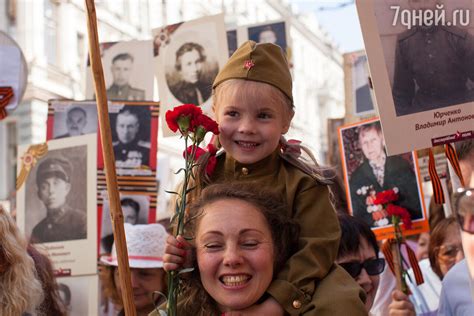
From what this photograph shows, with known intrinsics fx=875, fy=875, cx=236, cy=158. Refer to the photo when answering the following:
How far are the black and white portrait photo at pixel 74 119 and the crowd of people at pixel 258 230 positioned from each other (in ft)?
5.55

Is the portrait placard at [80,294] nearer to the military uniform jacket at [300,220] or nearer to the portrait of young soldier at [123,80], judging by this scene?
the portrait of young soldier at [123,80]

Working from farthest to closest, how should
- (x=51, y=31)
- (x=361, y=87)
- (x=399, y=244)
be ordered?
(x=51, y=31) < (x=361, y=87) < (x=399, y=244)

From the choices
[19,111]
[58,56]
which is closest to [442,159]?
[19,111]

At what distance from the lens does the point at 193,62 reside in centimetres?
523

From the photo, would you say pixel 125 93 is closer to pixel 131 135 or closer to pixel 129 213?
pixel 131 135

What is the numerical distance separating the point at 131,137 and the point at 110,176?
102 inches

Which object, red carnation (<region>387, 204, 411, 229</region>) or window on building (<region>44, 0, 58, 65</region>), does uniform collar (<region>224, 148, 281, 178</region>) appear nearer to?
red carnation (<region>387, 204, 411, 229</region>)

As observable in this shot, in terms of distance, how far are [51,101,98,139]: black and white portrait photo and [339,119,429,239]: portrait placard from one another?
4.64 ft

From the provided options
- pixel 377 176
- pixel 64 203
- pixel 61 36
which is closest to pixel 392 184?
pixel 377 176

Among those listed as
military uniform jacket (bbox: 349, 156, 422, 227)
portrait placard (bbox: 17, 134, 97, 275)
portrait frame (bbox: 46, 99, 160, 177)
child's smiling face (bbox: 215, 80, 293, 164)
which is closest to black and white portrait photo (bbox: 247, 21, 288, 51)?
portrait frame (bbox: 46, 99, 160, 177)

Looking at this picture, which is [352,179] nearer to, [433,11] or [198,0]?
[433,11]

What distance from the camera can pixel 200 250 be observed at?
230 cm

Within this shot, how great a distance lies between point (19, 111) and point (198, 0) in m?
8.73

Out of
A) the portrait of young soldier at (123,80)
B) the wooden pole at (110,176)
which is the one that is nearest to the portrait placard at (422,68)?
the wooden pole at (110,176)
